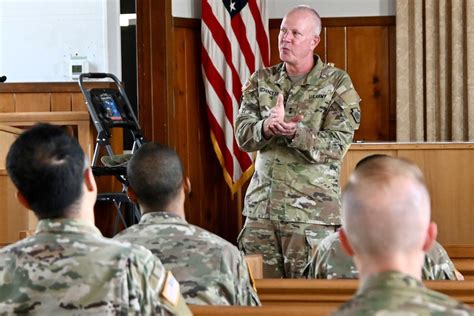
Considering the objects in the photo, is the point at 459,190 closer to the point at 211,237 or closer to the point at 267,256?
the point at 267,256

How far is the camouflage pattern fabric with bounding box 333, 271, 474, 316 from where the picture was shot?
151cm

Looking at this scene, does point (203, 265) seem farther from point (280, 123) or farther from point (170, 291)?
point (280, 123)

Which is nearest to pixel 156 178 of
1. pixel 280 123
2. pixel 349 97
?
pixel 280 123

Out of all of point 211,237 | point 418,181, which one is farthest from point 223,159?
point 418,181

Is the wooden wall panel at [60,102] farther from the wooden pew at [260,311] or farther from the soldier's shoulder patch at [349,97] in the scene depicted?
the wooden pew at [260,311]

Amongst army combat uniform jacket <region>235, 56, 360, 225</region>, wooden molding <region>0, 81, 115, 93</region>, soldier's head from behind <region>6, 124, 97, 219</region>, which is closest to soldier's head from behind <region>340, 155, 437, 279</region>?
soldier's head from behind <region>6, 124, 97, 219</region>

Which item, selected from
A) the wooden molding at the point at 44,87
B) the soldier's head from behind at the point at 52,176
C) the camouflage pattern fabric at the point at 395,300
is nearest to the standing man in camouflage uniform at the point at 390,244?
the camouflage pattern fabric at the point at 395,300

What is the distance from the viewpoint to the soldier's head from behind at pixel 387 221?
1.53 meters

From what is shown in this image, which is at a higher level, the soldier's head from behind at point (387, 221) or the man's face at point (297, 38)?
the man's face at point (297, 38)

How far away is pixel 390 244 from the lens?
153 cm

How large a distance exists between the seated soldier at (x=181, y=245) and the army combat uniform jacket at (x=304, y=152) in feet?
4.32

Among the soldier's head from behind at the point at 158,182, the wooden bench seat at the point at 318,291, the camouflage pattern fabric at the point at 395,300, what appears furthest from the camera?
the soldier's head from behind at the point at 158,182

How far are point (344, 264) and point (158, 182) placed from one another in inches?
24.2

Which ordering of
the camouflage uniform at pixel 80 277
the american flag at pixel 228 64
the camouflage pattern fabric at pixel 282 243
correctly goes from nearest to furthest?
the camouflage uniform at pixel 80 277 → the camouflage pattern fabric at pixel 282 243 → the american flag at pixel 228 64
